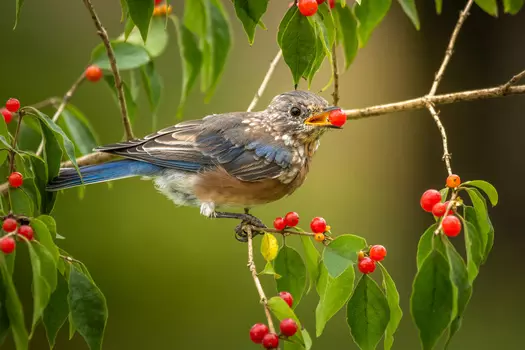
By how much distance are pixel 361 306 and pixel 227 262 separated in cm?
471

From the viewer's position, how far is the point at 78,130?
11.3 feet

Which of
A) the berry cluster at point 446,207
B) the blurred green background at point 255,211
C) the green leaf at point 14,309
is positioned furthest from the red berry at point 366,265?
the blurred green background at point 255,211

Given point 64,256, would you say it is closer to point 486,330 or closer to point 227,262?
point 227,262

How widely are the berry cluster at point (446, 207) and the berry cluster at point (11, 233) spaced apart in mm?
1094

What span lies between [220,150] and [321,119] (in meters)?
0.56

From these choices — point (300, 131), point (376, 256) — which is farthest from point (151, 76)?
point (376, 256)

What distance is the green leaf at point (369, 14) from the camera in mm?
2977

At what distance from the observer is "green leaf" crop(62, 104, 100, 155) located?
339 cm

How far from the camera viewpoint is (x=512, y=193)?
22.9ft

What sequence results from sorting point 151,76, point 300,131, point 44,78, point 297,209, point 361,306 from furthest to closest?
point 297,209
point 44,78
point 300,131
point 151,76
point 361,306

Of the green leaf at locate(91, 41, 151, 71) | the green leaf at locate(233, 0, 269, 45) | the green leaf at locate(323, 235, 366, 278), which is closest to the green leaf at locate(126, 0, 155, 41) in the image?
the green leaf at locate(233, 0, 269, 45)

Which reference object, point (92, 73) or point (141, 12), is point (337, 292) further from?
point (92, 73)

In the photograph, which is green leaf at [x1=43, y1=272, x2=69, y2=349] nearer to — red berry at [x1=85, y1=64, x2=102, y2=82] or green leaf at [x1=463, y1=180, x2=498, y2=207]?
green leaf at [x1=463, y1=180, x2=498, y2=207]

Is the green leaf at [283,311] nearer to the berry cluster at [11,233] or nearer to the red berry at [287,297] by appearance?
the red berry at [287,297]
